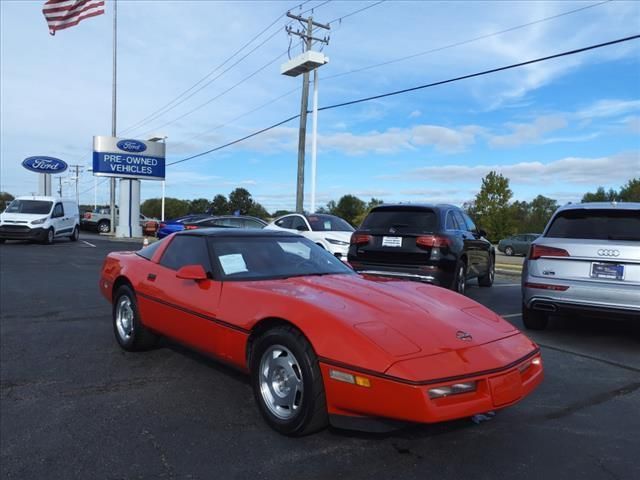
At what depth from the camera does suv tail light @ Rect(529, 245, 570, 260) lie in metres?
5.77

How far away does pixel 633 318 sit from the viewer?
17.5 feet

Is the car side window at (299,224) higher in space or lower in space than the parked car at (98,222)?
higher

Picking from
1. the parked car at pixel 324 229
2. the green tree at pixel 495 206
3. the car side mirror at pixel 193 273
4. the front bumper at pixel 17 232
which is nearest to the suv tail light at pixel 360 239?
the parked car at pixel 324 229

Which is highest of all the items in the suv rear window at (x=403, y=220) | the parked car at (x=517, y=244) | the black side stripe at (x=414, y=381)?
the suv rear window at (x=403, y=220)

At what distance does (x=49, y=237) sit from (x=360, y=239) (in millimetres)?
16339

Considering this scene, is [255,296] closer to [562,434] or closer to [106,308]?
[562,434]

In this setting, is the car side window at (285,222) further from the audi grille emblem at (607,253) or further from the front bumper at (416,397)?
the front bumper at (416,397)

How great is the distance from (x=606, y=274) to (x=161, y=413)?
4.63 m

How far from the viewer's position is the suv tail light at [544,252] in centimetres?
577

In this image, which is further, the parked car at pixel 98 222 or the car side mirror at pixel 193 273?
the parked car at pixel 98 222

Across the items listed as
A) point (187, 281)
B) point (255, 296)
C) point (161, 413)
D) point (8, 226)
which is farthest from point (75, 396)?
point (8, 226)

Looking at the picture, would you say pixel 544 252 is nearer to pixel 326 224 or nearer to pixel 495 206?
pixel 326 224

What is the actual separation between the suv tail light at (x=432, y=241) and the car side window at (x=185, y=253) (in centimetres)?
401

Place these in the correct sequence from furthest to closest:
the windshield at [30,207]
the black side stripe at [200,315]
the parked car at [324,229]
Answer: the windshield at [30,207], the parked car at [324,229], the black side stripe at [200,315]
